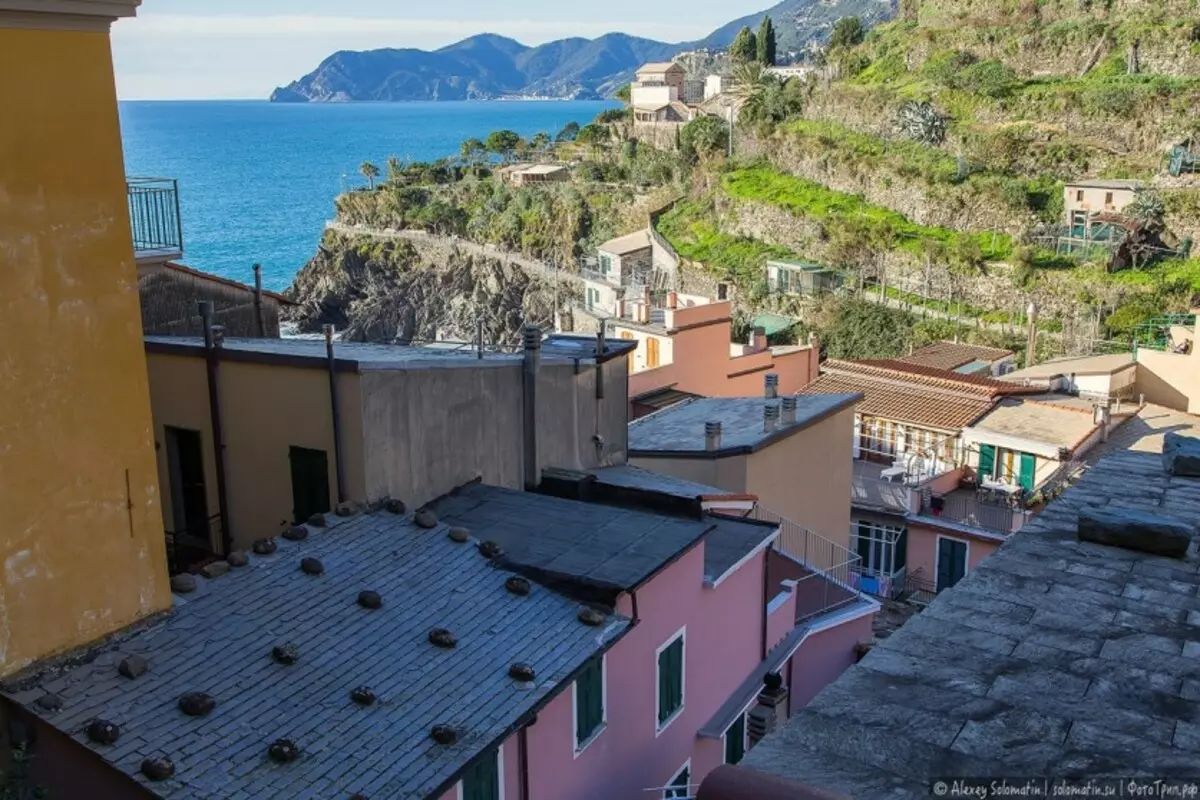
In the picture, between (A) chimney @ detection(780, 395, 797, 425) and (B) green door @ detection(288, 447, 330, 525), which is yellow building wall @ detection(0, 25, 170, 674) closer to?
(B) green door @ detection(288, 447, 330, 525)

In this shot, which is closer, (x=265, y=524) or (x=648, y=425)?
(x=265, y=524)

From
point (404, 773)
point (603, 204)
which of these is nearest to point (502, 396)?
point (404, 773)

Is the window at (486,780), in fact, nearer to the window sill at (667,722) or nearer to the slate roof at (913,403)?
the window sill at (667,722)

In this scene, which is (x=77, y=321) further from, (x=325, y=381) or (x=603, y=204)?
(x=603, y=204)

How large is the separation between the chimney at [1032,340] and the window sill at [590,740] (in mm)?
33955

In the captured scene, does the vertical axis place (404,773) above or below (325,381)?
below

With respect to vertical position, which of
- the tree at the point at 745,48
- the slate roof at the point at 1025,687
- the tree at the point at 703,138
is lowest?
the slate roof at the point at 1025,687

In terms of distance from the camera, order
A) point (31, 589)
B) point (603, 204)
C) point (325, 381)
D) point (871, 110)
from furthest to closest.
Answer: point (603, 204) → point (871, 110) → point (325, 381) → point (31, 589)

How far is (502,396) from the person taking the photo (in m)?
12.2

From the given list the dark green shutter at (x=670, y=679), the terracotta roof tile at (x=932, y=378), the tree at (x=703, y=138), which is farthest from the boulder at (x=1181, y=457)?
the tree at (x=703, y=138)

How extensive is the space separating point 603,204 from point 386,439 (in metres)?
67.8

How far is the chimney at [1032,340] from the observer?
40750mm

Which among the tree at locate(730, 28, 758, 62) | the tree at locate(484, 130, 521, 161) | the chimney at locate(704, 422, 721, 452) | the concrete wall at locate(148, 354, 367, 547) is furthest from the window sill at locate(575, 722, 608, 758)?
the tree at locate(484, 130, 521, 161)

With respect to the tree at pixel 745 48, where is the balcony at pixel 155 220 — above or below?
below
